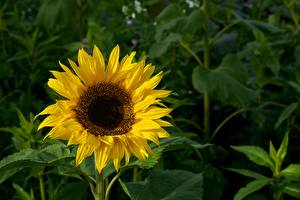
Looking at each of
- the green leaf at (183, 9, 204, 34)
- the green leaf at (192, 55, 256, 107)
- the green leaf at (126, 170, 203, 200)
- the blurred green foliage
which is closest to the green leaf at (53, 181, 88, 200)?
the blurred green foliage

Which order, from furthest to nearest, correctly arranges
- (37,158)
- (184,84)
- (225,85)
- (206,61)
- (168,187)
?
(184,84), (206,61), (225,85), (168,187), (37,158)

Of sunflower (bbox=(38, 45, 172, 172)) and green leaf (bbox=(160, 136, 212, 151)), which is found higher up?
sunflower (bbox=(38, 45, 172, 172))

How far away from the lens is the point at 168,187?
156 cm

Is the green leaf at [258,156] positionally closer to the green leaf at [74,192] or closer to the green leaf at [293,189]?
the green leaf at [293,189]

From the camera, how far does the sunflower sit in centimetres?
134

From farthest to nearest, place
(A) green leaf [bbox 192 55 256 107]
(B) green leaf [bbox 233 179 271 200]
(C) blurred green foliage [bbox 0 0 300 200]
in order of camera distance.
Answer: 1. (A) green leaf [bbox 192 55 256 107]
2. (C) blurred green foliage [bbox 0 0 300 200]
3. (B) green leaf [bbox 233 179 271 200]

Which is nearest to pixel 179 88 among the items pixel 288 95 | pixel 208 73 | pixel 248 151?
pixel 208 73

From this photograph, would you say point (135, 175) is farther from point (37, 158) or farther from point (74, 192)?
point (37, 158)

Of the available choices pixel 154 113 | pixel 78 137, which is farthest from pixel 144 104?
pixel 78 137

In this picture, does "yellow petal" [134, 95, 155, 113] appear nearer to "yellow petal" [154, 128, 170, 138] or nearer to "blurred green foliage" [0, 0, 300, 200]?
"yellow petal" [154, 128, 170, 138]

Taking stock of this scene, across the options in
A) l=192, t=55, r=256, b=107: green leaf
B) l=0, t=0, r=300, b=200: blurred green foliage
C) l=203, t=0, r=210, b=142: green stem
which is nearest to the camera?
l=0, t=0, r=300, b=200: blurred green foliage

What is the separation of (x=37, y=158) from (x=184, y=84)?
1.45m

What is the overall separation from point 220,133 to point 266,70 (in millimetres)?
397

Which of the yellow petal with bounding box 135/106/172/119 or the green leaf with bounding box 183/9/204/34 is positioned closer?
the yellow petal with bounding box 135/106/172/119
